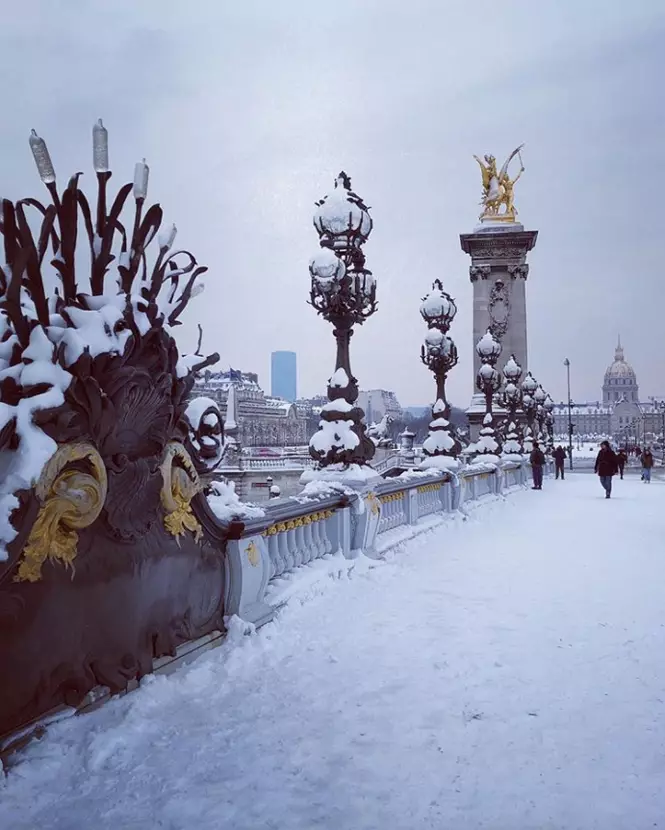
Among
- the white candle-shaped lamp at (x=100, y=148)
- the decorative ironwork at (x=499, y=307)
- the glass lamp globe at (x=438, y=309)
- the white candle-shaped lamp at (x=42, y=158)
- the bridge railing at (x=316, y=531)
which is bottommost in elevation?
A: the bridge railing at (x=316, y=531)

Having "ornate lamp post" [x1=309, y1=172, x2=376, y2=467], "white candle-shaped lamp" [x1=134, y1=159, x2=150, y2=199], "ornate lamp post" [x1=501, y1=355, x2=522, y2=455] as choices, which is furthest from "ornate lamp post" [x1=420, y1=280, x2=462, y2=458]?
"ornate lamp post" [x1=501, y1=355, x2=522, y2=455]

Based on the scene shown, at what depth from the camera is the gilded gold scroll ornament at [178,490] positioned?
531 cm

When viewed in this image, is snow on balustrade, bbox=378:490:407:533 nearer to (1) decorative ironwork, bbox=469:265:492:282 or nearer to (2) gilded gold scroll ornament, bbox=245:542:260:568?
(2) gilded gold scroll ornament, bbox=245:542:260:568

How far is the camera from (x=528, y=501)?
2288 cm

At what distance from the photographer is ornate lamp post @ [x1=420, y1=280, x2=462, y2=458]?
17875 millimetres

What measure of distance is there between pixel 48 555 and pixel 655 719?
3.73 m

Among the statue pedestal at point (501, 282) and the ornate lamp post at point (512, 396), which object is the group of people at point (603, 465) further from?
the statue pedestal at point (501, 282)

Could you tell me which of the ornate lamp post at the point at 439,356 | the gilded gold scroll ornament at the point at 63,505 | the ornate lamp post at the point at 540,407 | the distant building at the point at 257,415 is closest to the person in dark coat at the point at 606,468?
the ornate lamp post at the point at 439,356

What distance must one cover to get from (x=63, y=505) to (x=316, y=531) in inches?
197

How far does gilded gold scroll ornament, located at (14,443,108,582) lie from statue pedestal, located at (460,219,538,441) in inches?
1894

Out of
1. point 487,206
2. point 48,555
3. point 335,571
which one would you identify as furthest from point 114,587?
point 487,206

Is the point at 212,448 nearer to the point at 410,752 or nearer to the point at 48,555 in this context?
the point at 48,555

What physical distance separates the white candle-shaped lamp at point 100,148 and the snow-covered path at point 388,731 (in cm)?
341

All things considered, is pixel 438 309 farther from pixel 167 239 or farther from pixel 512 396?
pixel 512 396
